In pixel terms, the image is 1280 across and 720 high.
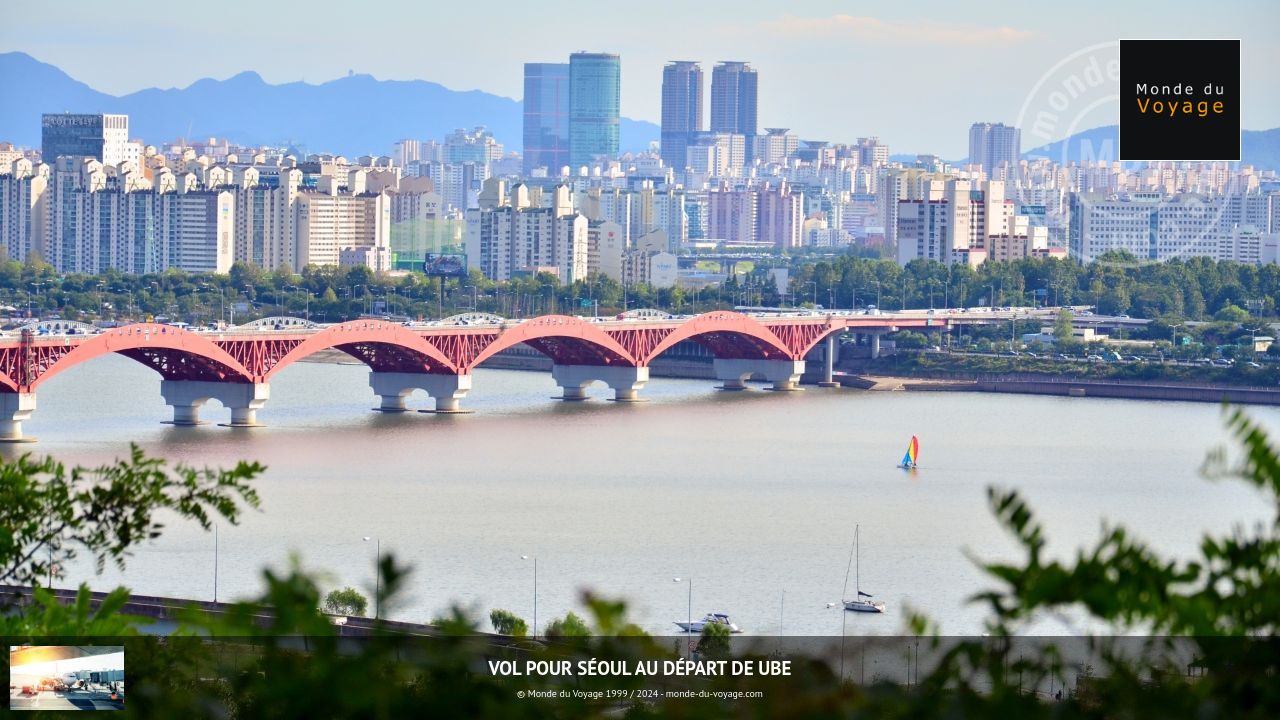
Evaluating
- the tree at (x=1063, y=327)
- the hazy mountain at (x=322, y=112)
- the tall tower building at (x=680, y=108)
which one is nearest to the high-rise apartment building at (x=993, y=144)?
the tall tower building at (x=680, y=108)

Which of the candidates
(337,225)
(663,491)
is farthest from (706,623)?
(337,225)

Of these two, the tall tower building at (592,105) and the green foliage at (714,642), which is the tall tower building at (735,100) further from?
the green foliage at (714,642)

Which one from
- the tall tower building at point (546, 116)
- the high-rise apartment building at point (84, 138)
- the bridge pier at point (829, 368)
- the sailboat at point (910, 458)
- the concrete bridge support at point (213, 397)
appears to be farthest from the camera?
the tall tower building at point (546, 116)

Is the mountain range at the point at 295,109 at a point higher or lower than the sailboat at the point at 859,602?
higher

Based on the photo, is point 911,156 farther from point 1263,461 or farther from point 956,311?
point 1263,461

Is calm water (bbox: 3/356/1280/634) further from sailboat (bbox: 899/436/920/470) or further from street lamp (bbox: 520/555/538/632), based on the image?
sailboat (bbox: 899/436/920/470)

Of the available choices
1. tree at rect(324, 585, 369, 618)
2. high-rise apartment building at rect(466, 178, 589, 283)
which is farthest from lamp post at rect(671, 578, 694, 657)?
high-rise apartment building at rect(466, 178, 589, 283)

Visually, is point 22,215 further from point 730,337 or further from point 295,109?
point 295,109
